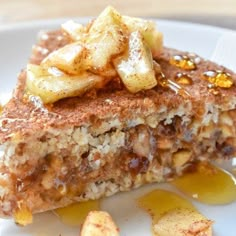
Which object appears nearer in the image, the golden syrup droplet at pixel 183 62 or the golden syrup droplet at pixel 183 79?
the golden syrup droplet at pixel 183 79

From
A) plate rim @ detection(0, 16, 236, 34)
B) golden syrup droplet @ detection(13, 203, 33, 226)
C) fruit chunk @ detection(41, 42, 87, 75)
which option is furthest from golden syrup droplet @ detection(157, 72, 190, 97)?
plate rim @ detection(0, 16, 236, 34)

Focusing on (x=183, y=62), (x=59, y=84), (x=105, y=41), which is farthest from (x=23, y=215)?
(x=183, y=62)

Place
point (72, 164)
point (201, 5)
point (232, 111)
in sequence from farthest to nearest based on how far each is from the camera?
point (201, 5)
point (232, 111)
point (72, 164)

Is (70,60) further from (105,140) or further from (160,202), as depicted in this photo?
(160,202)

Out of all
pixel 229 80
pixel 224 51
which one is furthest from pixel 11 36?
pixel 229 80

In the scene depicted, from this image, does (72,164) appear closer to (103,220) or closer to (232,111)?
(103,220)

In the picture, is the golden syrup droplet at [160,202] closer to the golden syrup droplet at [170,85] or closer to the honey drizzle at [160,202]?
the honey drizzle at [160,202]

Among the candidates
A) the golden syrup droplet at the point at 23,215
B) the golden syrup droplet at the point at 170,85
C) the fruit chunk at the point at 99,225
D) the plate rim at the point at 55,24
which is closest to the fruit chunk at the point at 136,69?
the golden syrup droplet at the point at 170,85
